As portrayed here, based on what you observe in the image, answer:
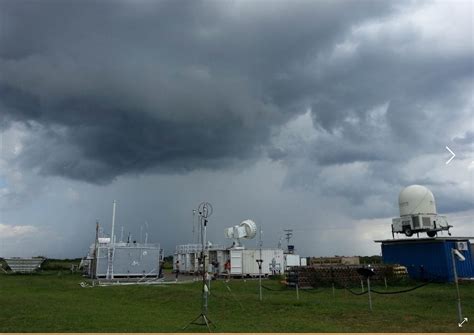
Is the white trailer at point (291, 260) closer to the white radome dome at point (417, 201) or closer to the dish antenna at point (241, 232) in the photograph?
the dish antenna at point (241, 232)

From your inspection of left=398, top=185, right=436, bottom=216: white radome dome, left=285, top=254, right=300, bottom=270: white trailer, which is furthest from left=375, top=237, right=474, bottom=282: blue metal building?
left=285, top=254, right=300, bottom=270: white trailer

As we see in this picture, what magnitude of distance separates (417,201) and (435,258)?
5.61m

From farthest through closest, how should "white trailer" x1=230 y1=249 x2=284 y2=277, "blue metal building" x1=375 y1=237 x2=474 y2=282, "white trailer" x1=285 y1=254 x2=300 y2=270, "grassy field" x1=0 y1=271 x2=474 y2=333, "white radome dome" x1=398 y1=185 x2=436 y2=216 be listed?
"white trailer" x1=285 y1=254 x2=300 y2=270 → "white trailer" x1=230 y1=249 x2=284 y2=277 → "white radome dome" x1=398 y1=185 x2=436 y2=216 → "blue metal building" x1=375 y1=237 x2=474 y2=282 → "grassy field" x1=0 y1=271 x2=474 y2=333

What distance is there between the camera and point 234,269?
4456 cm

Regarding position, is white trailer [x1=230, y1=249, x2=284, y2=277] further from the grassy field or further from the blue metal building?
the grassy field

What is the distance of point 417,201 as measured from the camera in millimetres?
39562

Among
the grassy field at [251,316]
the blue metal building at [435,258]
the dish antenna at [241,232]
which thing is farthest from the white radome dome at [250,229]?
the grassy field at [251,316]

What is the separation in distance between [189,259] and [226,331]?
142 ft

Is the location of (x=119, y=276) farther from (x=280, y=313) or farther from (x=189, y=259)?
(x=280, y=313)

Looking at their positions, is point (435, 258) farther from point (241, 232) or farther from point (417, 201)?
point (241, 232)

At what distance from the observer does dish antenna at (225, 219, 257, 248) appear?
1832 inches

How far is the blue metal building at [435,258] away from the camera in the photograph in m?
35.6

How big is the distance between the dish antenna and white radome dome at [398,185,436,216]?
15.5 metres

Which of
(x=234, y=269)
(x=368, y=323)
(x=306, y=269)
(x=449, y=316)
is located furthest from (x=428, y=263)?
(x=368, y=323)
